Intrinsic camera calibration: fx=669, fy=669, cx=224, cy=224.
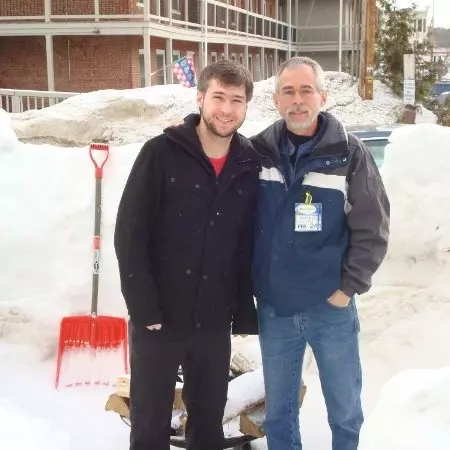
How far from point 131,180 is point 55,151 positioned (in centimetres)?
262

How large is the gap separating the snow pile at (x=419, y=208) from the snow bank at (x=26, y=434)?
2726 mm

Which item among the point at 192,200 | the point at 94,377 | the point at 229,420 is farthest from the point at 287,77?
the point at 94,377

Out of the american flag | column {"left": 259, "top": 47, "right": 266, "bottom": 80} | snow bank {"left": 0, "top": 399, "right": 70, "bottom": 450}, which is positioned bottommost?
snow bank {"left": 0, "top": 399, "right": 70, "bottom": 450}

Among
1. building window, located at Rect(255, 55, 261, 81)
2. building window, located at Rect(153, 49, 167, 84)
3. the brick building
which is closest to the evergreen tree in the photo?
the brick building

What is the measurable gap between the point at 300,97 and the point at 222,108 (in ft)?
1.03

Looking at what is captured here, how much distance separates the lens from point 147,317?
254 cm

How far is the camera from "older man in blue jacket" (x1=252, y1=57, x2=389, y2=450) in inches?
102

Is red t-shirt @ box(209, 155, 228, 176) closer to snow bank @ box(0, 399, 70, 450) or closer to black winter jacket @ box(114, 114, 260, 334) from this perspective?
black winter jacket @ box(114, 114, 260, 334)

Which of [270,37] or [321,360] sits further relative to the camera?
[270,37]

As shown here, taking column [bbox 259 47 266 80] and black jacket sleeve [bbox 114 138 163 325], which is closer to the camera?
black jacket sleeve [bbox 114 138 163 325]

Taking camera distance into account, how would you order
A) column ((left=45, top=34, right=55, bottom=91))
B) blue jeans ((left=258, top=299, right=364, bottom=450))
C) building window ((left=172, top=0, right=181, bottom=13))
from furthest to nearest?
building window ((left=172, top=0, right=181, bottom=13))
column ((left=45, top=34, right=55, bottom=91))
blue jeans ((left=258, top=299, right=364, bottom=450))

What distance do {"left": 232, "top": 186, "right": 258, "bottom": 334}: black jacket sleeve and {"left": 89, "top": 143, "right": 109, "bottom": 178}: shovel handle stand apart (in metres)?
1.97

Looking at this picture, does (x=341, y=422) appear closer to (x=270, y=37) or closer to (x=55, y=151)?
(x=55, y=151)

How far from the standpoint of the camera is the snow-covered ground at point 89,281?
3.78m
